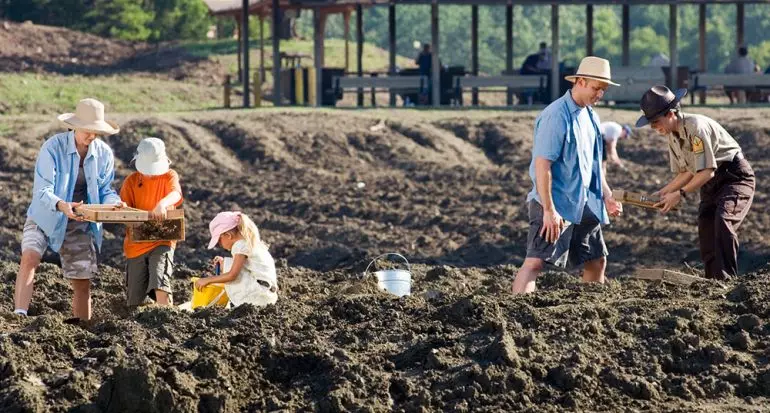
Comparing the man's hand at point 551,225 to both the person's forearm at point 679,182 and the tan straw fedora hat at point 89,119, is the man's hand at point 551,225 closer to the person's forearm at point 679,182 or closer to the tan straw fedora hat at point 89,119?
the person's forearm at point 679,182

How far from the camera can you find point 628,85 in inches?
1126

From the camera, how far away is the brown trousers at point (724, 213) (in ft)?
37.8

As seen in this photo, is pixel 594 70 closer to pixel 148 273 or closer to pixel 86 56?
pixel 148 273

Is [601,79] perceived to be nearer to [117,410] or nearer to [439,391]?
[439,391]

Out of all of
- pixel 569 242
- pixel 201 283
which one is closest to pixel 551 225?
pixel 569 242

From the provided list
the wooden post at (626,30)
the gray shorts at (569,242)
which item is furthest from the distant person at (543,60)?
the gray shorts at (569,242)

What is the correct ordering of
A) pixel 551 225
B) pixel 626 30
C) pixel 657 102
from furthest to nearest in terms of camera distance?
pixel 626 30
pixel 657 102
pixel 551 225

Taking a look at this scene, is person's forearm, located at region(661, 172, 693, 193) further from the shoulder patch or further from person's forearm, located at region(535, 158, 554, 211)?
person's forearm, located at region(535, 158, 554, 211)

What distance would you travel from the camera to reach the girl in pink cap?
10.3 meters

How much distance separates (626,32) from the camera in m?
31.8

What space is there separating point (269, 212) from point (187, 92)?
42.6 ft

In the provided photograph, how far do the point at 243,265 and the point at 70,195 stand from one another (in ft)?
3.92

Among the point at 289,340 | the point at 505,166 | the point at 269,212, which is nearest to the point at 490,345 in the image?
the point at 289,340

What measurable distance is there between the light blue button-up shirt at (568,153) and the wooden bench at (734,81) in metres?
18.8
